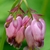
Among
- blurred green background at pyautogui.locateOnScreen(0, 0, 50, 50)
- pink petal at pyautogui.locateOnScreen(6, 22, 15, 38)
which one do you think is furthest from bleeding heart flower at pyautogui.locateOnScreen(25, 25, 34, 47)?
blurred green background at pyautogui.locateOnScreen(0, 0, 50, 50)

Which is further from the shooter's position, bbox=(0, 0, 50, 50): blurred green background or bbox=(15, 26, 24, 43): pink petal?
bbox=(0, 0, 50, 50): blurred green background

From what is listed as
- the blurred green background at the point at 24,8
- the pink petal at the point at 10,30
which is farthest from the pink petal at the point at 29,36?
the blurred green background at the point at 24,8

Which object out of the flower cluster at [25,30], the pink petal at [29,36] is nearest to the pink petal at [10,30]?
the flower cluster at [25,30]

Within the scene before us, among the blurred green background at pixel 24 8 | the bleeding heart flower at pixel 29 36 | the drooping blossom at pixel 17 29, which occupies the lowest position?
the blurred green background at pixel 24 8

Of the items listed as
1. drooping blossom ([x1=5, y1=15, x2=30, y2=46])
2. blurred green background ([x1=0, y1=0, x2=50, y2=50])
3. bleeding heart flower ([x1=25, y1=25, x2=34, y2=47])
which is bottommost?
blurred green background ([x1=0, y1=0, x2=50, y2=50])

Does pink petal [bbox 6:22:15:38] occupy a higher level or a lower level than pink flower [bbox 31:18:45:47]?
higher

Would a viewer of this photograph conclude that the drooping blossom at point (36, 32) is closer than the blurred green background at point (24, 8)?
Yes

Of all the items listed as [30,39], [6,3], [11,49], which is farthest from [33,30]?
[6,3]

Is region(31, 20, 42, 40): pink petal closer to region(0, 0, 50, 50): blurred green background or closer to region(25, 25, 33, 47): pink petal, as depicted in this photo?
region(25, 25, 33, 47): pink petal

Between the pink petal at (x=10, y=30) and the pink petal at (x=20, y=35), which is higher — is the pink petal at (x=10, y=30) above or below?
above

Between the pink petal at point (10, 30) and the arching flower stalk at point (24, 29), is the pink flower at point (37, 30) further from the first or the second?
the pink petal at point (10, 30)
